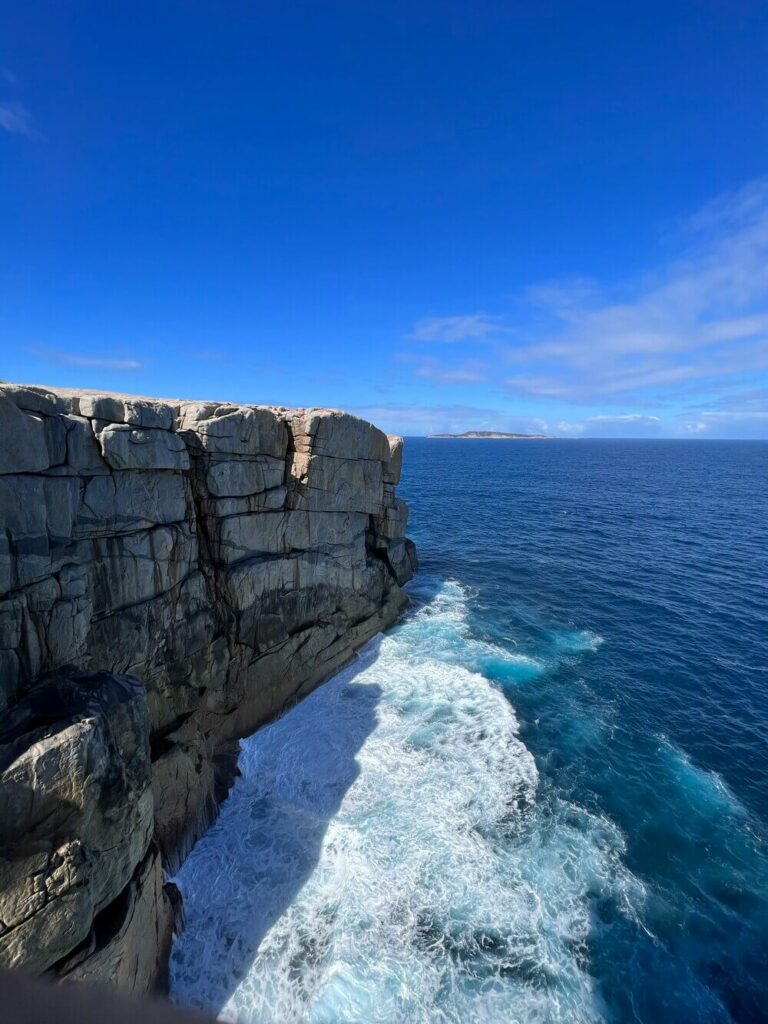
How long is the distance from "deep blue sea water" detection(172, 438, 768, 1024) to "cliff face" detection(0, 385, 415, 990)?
2418 millimetres

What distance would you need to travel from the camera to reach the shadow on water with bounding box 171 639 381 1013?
15.9m

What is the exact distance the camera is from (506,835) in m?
19.4

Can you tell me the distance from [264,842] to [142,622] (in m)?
9.62

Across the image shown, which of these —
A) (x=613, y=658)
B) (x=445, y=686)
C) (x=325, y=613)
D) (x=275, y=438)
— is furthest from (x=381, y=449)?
(x=613, y=658)

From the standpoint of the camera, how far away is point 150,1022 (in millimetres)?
2080

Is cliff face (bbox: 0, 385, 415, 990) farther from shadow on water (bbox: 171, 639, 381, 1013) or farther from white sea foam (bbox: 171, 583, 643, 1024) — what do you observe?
white sea foam (bbox: 171, 583, 643, 1024)

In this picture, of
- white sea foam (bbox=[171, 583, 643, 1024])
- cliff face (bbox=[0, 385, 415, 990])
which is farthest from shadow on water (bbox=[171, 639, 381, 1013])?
cliff face (bbox=[0, 385, 415, 990])

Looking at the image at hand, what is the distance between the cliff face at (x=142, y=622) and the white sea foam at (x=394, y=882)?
1.79m

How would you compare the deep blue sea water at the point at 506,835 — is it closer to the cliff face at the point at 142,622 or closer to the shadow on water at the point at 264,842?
the shadow on water at the point at 264,842

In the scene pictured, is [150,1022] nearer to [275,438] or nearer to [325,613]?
→ [275,438]

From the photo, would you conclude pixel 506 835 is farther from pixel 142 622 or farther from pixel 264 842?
pixel 142 622

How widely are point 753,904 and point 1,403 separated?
28.6 metres

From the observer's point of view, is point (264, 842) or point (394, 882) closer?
point (394, 882)

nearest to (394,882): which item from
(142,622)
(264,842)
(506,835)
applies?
(506,835)
